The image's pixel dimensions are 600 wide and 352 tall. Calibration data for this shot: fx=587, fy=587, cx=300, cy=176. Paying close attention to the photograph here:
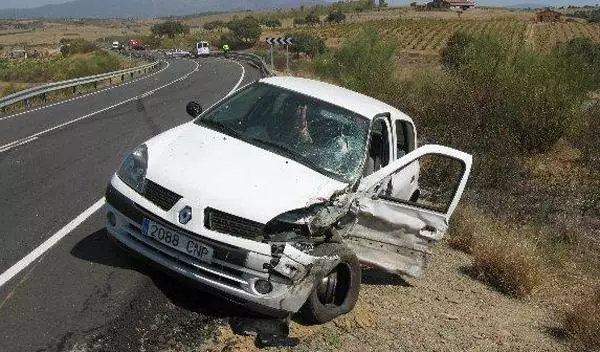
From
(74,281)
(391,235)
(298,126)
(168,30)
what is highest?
(298,126)

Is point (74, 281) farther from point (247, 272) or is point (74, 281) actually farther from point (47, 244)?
point (247, 272)

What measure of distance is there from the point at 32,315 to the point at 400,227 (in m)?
3.02

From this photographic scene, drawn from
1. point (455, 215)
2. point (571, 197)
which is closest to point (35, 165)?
point (455, 215)

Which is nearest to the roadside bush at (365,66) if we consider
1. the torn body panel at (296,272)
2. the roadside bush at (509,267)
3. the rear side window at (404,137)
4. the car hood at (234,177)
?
the rear side window at (404,137)

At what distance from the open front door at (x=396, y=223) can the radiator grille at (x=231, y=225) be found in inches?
38.3

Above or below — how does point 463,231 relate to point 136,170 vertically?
below

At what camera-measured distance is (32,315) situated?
14.1 ft

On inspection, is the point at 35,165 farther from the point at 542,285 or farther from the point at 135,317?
the point at 542,285

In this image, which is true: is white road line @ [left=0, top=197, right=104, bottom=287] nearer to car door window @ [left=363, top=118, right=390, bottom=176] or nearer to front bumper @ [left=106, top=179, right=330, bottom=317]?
front bumper @ [left=106, top=179, right=330, bottom=317]

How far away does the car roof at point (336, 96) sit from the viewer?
5957 mm

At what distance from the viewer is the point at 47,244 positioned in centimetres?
562

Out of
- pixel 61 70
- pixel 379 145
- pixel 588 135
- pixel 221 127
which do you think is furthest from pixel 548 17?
pixel 221 127

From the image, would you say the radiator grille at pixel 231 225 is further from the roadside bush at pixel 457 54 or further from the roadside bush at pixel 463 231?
the roadside bush at pixel 457 54

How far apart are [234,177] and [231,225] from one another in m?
0.50
